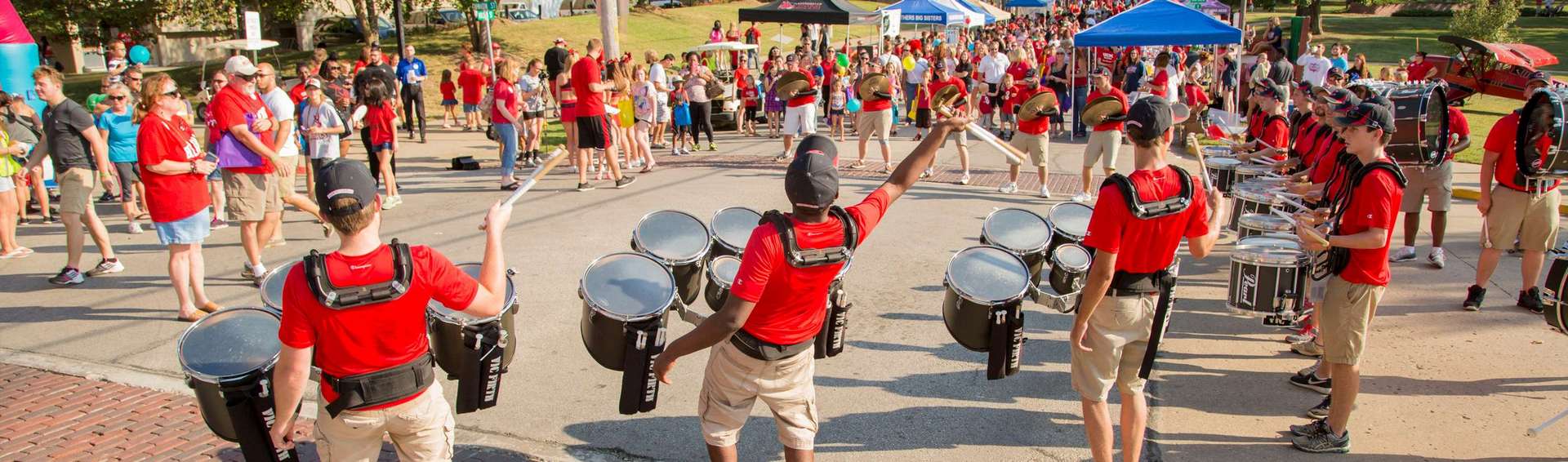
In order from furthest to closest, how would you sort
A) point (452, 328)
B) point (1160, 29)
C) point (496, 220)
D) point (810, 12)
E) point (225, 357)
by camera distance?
point (810, 12)
point (1160, 29)
point (452, 328)
point (225, 357)
point (496, 220)

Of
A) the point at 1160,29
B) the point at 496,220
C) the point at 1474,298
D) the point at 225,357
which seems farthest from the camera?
the point at 1160,29

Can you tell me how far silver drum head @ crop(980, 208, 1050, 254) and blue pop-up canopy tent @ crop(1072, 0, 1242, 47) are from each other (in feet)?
36.4

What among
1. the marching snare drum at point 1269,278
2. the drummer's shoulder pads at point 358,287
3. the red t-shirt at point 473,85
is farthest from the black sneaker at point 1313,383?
the red t-shirt at point 473,85

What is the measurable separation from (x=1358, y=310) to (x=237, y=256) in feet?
28.6

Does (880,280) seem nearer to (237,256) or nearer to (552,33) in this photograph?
(237,256)

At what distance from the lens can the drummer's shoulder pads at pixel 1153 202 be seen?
3.94 m

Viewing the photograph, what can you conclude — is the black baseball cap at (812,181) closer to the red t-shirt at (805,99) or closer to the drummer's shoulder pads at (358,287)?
the drummer's shoulder pads at (358,287)

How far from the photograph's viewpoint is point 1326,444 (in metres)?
4.70

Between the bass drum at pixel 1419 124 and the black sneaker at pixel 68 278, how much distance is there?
9987 millimetres

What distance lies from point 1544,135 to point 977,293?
422cm

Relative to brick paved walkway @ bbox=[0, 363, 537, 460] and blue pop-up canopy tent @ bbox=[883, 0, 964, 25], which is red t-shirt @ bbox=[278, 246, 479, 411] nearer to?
brick paved walkway @ bbox=[0, 363, 537, 460]

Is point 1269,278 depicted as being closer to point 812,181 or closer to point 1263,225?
point 1263,225

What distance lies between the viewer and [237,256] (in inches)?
350

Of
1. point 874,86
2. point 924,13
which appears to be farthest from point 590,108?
point 924,13
